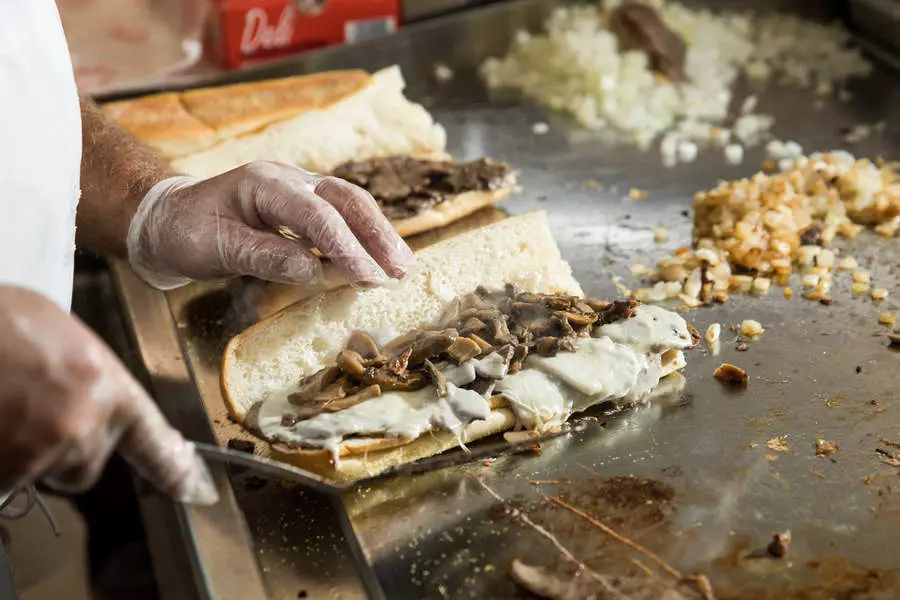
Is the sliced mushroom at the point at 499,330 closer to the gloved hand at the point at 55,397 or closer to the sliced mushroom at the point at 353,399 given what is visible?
the sliced mushroom at the point at 353,399

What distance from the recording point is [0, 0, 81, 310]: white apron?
202 centimetres

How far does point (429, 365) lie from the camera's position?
2.22 meters

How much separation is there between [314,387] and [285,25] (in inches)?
97.2

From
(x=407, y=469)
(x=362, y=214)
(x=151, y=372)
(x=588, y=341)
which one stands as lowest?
(x=151, y=372)

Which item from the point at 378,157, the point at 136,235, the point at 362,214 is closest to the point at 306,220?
the point at 362,214

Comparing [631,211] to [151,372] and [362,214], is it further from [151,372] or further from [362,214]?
[151,372]

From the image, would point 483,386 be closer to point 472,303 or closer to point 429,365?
point 429,365

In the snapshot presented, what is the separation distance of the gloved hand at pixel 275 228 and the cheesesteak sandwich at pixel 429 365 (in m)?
0.16

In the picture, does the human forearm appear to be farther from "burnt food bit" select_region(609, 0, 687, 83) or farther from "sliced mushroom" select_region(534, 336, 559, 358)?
"burnt food bit" select_region(609, 0, 687, 83)

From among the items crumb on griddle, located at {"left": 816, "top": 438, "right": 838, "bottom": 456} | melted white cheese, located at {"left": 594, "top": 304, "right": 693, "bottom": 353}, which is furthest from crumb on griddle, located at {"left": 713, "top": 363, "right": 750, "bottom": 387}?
crumb on griddle, located at {"left": 816, "top": 438, "right": 838, "bottom": 456}

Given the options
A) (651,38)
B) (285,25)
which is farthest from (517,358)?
(285,25)

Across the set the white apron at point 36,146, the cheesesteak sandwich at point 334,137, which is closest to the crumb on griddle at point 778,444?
the cheesesteak sandwich at point 334,137

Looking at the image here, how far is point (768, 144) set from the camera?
3797 mm

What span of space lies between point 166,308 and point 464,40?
214 centimetres
